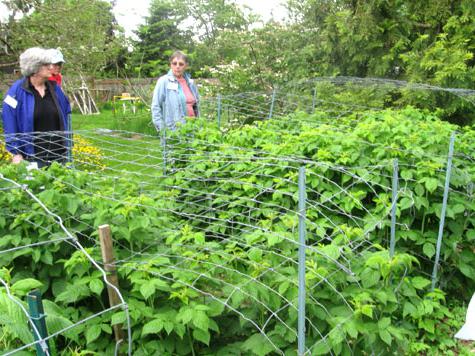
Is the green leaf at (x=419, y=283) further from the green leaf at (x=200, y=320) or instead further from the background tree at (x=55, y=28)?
the background tree at (x=55, y=28)

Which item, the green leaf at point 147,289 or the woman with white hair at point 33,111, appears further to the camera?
the woman with white hair at point 33,111

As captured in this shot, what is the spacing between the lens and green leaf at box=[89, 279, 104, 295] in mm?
1815

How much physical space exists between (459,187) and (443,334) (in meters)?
0.97

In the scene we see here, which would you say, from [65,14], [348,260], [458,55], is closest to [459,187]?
[348,260]

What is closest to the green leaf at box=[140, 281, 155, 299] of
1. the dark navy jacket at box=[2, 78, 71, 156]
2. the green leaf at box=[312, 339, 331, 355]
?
the green leaf at box=[312, 339, 331, 355]

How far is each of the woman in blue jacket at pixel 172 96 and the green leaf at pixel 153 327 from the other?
3.03 meters

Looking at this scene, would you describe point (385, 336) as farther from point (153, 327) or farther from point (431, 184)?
point (431, 184)

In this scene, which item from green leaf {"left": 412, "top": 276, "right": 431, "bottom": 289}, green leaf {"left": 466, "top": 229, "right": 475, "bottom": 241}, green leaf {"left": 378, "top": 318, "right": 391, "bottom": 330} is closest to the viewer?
green leaf {"left": 378, "top": 318, "right": 391, "bottom": 330}

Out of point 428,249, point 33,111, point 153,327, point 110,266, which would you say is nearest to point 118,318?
point 153,327

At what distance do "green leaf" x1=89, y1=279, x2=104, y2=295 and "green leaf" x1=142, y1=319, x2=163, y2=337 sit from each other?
0.79 ft

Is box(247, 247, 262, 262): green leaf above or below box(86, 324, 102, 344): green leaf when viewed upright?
above

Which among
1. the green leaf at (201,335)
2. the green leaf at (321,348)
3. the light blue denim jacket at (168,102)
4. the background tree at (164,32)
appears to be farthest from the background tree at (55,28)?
the background tree at (164,32)

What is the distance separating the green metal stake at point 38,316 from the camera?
1.26 meters

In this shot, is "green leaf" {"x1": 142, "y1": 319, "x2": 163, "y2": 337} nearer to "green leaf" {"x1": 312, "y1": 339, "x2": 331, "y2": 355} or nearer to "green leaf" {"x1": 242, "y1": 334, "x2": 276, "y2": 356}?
"green leaf" {"x1": 242, "y1": 334, "x2": 276, "y2": 356}
